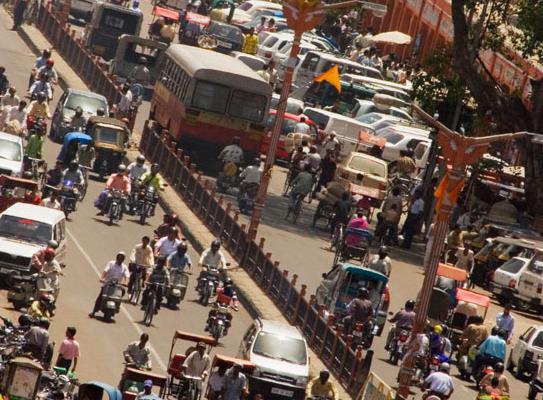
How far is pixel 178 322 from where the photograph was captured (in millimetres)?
40469

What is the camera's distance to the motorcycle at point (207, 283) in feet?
140

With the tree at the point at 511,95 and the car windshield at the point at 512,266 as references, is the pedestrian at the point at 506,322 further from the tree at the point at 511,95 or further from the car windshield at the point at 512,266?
the tree at the point at 511,95

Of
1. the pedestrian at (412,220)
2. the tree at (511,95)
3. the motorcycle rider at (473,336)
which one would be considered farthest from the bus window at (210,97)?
the motorcycle rider at (473,336)

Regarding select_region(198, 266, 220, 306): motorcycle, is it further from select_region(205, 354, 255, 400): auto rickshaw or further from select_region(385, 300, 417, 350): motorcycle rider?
select_region(205, 354, 255, 400): auto rickshaw

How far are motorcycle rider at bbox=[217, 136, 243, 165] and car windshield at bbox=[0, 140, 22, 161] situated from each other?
7702 millimetres

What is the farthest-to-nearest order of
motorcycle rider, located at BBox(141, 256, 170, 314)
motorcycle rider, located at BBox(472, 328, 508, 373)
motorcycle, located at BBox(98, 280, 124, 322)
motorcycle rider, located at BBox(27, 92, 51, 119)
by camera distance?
motorcycle rider, located at BBox(27, 92, 51, 119)
motorcycle rider, located at BBox(472, 328, 508, 373)
motorcycle rider, located at BBox(141, 256, 170, 314)
motorcycle, located at BBox(98, 280, 124, 322)

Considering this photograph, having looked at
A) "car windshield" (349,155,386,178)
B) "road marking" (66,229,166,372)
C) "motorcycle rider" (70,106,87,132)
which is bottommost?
"road marking" (66,229,166,372)

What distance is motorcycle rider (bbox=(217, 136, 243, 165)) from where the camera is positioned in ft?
177

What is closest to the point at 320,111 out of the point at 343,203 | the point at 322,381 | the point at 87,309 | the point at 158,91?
the point at 158,91

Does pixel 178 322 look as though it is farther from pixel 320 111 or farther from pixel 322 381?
pixel 320 111

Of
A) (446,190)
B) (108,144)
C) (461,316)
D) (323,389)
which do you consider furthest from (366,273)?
(108,144)

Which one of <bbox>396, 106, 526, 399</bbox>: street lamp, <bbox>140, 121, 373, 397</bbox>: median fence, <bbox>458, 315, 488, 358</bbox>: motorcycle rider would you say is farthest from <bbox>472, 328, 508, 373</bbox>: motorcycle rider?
<bbox>396, 106, 526, 399</bbox>: street lamp

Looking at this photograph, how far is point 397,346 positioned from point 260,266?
5.21 m

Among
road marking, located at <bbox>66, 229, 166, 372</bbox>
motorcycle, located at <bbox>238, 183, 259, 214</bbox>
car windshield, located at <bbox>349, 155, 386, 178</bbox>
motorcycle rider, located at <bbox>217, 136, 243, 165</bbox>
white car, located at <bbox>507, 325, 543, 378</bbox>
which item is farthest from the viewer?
car windshield, located at <bbox>349, 155, 386, 178</bbox>
